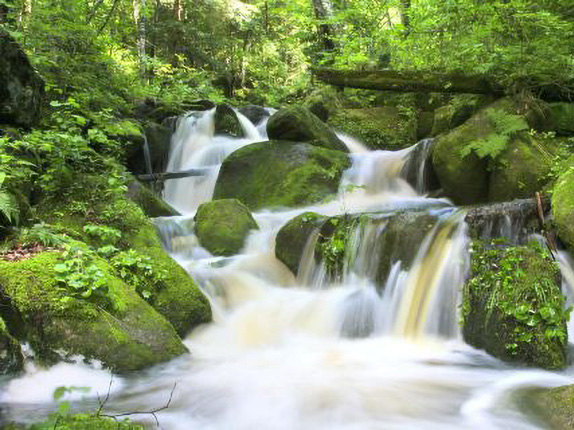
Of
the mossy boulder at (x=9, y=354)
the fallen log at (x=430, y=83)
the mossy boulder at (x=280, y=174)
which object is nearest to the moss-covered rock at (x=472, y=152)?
the fallen log at (x=430, y=83)

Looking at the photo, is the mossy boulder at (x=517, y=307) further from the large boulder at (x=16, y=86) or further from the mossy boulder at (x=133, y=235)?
the large boulder at (x=16, y=86)

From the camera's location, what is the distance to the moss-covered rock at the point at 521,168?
6.91 metres

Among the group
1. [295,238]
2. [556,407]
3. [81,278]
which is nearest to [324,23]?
[295,238]

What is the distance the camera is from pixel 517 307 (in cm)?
452

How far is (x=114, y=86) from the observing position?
29.6ft

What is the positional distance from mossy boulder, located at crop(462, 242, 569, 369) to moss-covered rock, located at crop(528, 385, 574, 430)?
768 millimetres

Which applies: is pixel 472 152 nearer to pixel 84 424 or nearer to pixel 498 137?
pixel 498 137

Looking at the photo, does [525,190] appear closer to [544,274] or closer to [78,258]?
[544,274]

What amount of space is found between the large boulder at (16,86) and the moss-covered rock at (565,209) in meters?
6.28

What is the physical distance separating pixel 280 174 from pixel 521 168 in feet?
14.4

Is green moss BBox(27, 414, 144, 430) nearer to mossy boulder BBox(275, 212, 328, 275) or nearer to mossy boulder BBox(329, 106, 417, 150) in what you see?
mossy boulder BBox(275, 212, 328, 275)

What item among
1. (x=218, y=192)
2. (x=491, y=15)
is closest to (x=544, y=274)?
(x=491, y=15)

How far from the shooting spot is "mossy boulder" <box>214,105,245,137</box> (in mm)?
12883

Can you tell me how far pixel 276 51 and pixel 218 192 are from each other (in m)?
12.1
